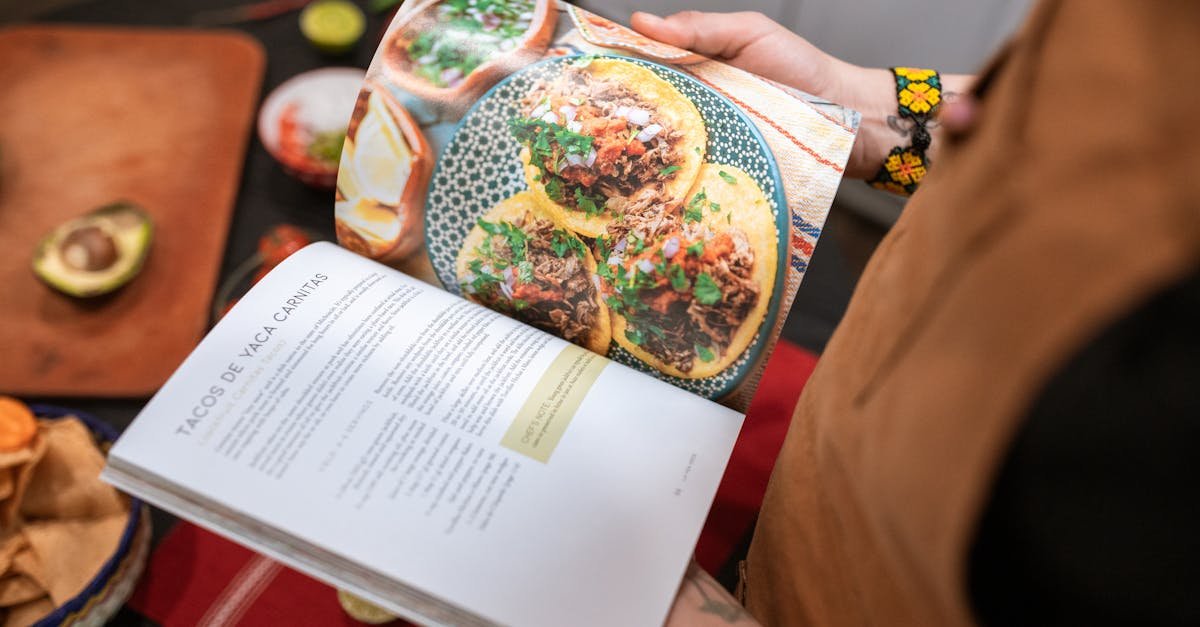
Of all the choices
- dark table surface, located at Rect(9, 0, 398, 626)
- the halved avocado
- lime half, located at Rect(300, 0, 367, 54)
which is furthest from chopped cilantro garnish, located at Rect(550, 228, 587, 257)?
lime half, located at Rect(300, 0, 367, 54)

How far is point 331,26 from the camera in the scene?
1.11m

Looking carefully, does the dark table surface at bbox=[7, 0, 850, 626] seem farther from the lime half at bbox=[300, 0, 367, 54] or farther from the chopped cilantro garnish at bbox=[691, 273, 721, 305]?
the chopped cilantro garnish at bbox=[691, 273, 721, 305]

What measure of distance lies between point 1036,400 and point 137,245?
930 millimetres

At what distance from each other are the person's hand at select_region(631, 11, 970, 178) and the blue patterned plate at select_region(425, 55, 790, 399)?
0.22 metres

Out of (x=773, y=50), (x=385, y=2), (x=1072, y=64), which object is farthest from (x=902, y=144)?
(x=385, y=2)

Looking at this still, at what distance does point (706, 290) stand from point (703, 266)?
18mm

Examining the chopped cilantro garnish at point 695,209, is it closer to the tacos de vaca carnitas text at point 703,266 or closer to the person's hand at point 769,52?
the tacos de vaca carnitas text at point 703,266

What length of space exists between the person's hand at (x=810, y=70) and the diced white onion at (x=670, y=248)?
289 mm

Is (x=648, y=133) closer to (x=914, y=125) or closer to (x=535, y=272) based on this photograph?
(x=535, y=272)

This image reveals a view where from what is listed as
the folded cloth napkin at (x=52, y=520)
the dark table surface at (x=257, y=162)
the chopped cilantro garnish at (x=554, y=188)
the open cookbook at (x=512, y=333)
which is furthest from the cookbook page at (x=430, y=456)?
the dark table surface at (x=257, y=162)

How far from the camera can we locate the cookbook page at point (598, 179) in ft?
1.83

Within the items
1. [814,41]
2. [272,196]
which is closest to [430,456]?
[272,196]

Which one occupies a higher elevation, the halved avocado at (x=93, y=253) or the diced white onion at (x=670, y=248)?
the diced white onion at (x=670, y=248)

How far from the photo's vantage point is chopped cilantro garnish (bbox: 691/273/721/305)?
1.84 ft
